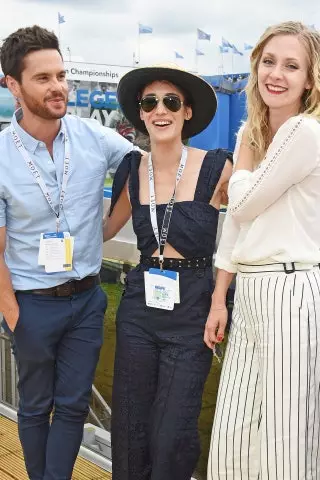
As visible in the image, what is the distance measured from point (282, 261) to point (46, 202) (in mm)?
919

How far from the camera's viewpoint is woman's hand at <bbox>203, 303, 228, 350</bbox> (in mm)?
2168

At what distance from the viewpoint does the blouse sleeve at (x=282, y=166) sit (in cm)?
176

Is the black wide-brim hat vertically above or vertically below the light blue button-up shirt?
above

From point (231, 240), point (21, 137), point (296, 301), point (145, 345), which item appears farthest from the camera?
point (21, 137)

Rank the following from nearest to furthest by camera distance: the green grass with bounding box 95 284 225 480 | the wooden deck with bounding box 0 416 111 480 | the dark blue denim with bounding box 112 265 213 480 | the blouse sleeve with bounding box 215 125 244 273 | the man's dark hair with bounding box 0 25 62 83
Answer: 1. the blouse sleeve with bounding box 215 125 244 273
2. the dark blue denim with bounding box 112 265 213 480
3. the man's dark hair with bounding box 0 25 62 83
4. the green grass with bounding box 95 284 225 480
5. the wooden deck with bounding box 0 416 111 480

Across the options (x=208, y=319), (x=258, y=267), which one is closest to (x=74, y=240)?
(x=208, y=319)

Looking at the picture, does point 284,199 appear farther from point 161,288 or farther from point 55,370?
point 55,370

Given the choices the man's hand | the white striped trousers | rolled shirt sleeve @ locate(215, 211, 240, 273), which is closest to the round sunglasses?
rolled shirt sleeve @ locate(215, 211, 240, 273)

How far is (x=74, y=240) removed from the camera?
7.92ft

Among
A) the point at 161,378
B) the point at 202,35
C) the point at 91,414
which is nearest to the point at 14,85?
the point at 161,378

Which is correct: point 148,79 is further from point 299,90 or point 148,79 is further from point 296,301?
point 296,301

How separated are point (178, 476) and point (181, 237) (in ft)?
2.61

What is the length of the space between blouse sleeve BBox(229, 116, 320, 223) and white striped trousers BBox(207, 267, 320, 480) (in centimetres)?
21

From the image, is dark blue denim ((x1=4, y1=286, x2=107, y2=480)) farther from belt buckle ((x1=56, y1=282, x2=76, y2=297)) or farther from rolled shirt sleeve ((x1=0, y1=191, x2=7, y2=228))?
rolled shirt sleeve ((x1=0, y1=191, x2=7, y2=228))
